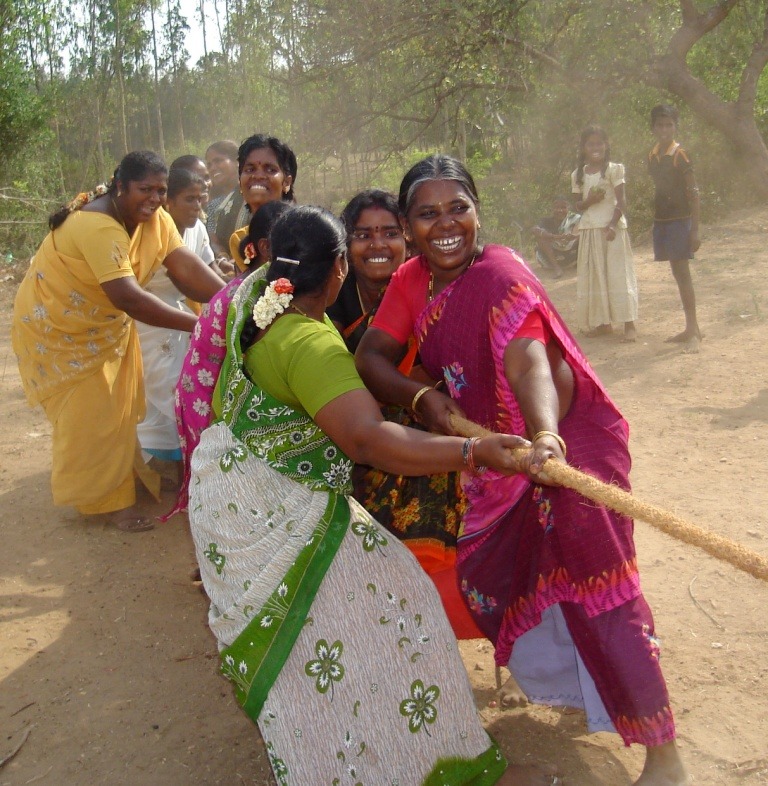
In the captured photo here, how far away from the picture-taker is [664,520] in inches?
70.3

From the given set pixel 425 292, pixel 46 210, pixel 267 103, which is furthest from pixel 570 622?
pixel 267 103

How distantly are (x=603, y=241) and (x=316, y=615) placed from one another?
612 centimetres

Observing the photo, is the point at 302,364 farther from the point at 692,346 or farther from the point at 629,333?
the point at 629,333

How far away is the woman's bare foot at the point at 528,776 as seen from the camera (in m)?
2.38

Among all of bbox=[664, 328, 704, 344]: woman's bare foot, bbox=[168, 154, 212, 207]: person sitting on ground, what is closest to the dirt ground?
bbox=[664, 328, 704, 344]: woman's bare foot

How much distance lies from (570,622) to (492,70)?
31.4ft

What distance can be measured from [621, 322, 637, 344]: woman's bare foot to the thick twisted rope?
5.79m

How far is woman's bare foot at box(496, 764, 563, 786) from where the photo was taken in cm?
238

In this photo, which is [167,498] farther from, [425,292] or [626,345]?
[626,345]

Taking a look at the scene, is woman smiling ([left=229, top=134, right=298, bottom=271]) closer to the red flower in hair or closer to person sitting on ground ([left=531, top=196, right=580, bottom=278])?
the red flower in hair

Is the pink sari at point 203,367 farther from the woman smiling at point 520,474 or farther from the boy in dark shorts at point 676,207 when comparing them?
the boy in dark shorts at point 676,207

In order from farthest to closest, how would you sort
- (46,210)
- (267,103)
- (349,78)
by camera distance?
(267,103)
(46,210)
(349,78)

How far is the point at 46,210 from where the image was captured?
45.2 feet

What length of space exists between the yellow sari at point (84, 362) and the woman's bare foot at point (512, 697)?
2542mm
